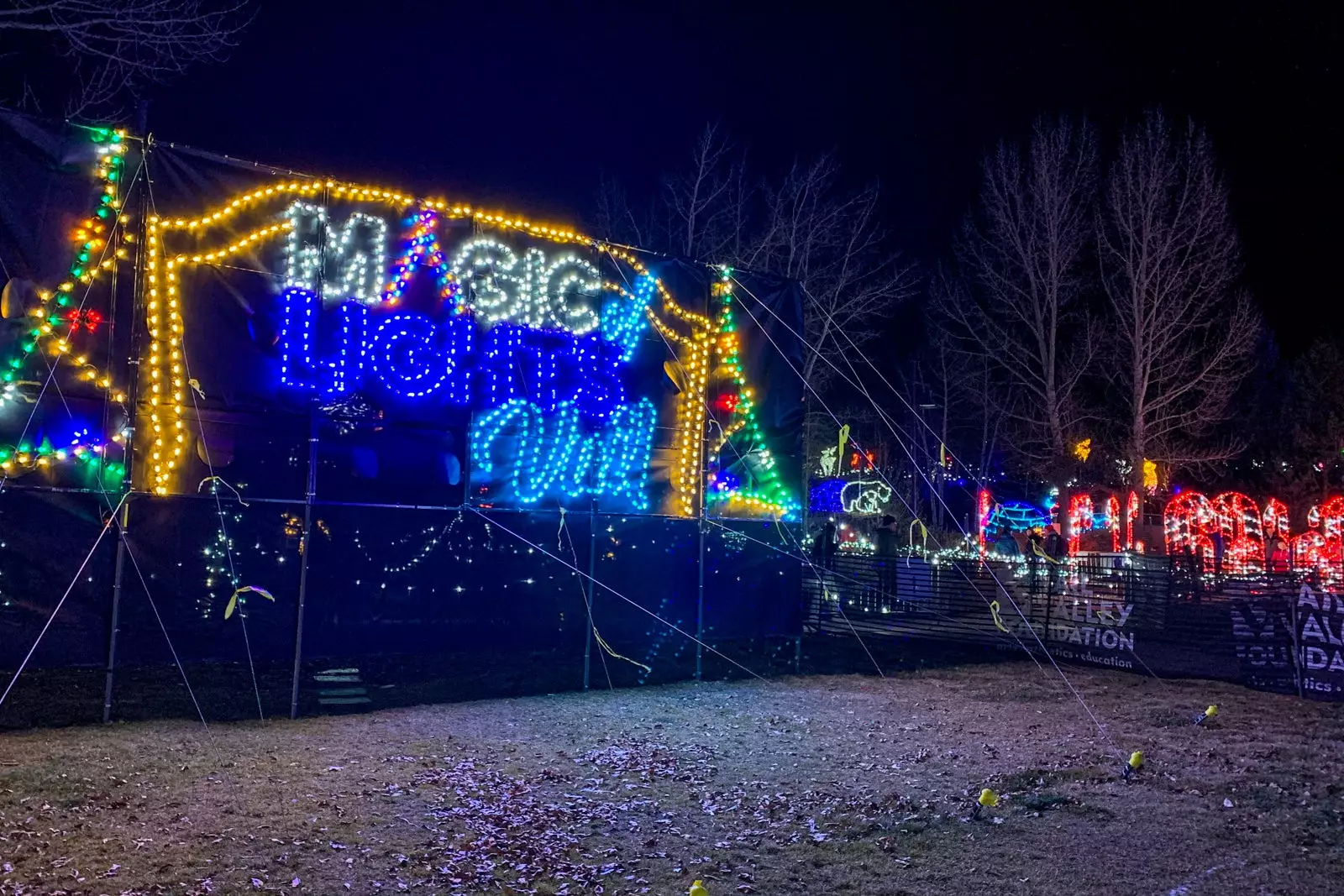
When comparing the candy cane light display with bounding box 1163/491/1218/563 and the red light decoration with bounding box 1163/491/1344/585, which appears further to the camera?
the candy cane light display with bounding box 1163/491/1218/563

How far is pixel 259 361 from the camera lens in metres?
8.30

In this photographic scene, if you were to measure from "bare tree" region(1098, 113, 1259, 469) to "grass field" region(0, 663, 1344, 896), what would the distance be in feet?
66.3

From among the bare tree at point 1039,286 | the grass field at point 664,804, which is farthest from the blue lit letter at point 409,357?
the bare tree at point 1039,286

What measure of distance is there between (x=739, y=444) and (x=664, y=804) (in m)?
5.52

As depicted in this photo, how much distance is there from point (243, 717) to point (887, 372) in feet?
A: 134

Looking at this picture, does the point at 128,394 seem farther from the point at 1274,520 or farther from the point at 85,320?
the point at 1274,520

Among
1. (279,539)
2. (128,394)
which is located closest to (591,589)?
(279,539)

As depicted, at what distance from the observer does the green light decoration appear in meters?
11.1

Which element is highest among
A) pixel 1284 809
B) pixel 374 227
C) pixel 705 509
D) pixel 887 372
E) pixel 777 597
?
pixel 887 372

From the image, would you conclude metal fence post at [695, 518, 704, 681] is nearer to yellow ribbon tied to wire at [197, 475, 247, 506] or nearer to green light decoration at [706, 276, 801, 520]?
green light decoration at [706, 276, 801, 520]

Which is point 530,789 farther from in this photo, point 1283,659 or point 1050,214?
point 1050,214

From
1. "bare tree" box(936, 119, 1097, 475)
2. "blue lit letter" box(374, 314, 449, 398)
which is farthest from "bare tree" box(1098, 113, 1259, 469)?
"blue lit letter" box(374, 314, 449, 398)

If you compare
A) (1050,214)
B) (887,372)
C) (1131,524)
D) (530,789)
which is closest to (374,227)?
(530,789)

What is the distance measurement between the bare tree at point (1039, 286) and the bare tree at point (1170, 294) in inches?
35.8
